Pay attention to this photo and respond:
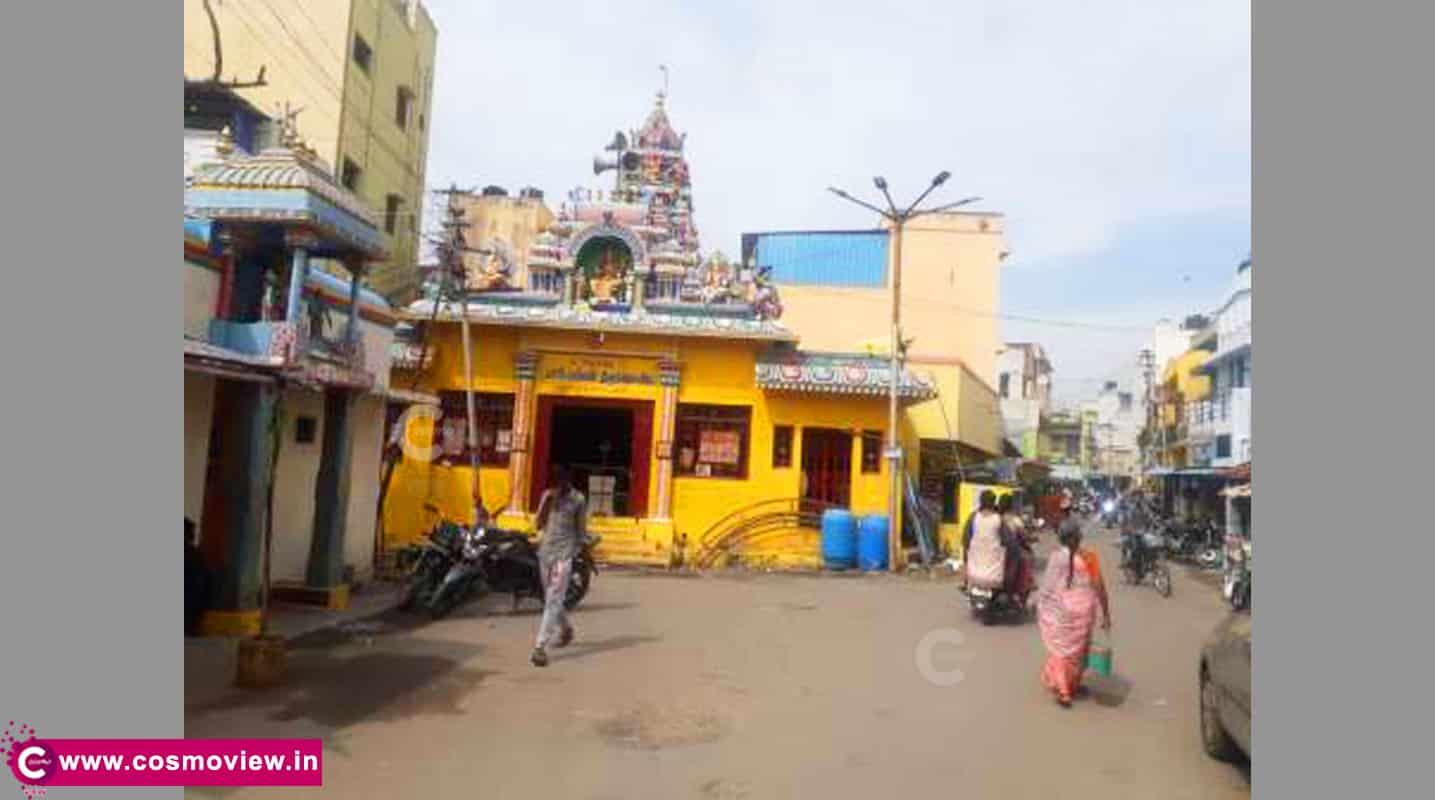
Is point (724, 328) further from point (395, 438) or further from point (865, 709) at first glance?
point (865, 709)

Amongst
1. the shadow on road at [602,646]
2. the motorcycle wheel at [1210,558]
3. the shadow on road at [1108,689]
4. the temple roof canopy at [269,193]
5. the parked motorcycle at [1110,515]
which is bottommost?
the shadow on road at [602,646]

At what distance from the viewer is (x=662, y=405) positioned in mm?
18656

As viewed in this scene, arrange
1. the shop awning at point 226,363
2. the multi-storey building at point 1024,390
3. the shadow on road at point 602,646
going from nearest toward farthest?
1. the shop awning at point 226,363
2. the shadow on road at point 602,646
3. the multi-storey building at point 1024,390

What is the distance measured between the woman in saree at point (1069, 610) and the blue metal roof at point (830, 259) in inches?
908

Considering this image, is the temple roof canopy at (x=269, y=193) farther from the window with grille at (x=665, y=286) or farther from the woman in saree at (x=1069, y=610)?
the window with grille at (x=665, y=286)

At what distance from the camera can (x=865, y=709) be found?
22.3 feet

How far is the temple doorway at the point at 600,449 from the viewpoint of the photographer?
18703 millimetres

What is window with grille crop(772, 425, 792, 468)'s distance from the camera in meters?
18.6

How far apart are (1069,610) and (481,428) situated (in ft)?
44.9

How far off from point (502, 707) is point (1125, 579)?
34.1 feet

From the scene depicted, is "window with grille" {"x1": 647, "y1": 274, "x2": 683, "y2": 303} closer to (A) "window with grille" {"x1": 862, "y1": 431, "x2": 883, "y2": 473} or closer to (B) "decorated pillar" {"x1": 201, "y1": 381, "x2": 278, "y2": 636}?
(A) "window with grille" {"x1": 862, "y1": 431, "x2": 883, "y2": 473}
